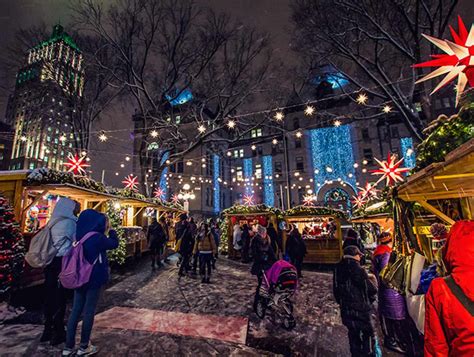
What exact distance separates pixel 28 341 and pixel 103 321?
116cm

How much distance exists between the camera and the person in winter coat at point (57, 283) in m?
3.67

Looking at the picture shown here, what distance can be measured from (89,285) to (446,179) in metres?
5.35

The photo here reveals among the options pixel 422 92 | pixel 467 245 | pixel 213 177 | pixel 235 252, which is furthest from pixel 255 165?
pixel 467 245

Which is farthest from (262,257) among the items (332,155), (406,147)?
(406,147)

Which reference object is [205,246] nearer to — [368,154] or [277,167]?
[368,154]

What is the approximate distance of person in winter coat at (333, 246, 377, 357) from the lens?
341cm

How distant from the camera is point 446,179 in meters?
3.53

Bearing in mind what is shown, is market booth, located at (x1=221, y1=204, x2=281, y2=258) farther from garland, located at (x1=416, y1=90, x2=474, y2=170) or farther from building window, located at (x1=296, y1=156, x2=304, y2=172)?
building window, located at (x1=296, y1=156, x2=304, y2=172)

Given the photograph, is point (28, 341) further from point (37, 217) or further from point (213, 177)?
point (213, 177)

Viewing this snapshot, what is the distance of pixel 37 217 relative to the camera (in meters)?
11.0

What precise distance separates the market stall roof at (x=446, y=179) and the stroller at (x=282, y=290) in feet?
8.96

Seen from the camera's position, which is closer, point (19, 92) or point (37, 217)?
point (37, 217)

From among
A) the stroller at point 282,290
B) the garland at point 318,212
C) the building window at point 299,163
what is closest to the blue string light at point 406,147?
the building window at point 299,163

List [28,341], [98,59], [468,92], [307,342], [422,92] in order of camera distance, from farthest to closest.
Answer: [98,59] < [422,92] < [307,342] < [28,341] < [468,92]
